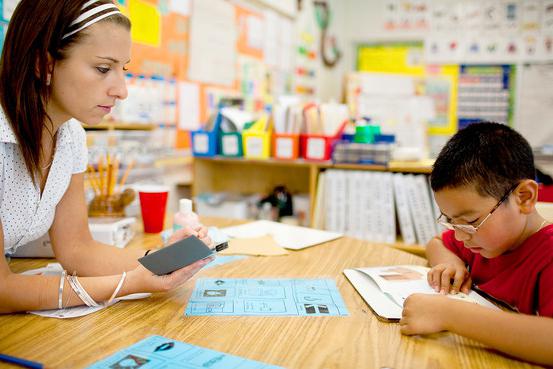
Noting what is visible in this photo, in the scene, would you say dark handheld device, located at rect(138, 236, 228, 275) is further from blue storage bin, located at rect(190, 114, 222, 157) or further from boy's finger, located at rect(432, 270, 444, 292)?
blue storage bin, located at rect(190, 114, 222, 157)

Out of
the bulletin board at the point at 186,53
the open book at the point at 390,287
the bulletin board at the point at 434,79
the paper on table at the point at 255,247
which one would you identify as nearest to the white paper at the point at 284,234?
the paper on table at the point at 255,247

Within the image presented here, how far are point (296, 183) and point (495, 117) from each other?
2.51 meters

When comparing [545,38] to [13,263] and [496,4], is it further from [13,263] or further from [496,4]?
[13,263]

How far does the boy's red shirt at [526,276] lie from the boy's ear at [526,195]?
0.05m

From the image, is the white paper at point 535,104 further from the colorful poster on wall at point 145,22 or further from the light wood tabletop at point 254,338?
the light wood tabletop at point 254,338

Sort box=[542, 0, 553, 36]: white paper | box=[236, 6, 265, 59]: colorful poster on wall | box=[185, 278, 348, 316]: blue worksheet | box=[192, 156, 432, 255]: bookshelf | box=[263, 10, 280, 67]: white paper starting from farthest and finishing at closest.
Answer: box=[542, 0, 553, 36]: white paper → box=[263, 10, 280, 67]: white paper → box=[236, 6, 265, 59]: colorful poster on wall → box=[192, 156, 432, 255]: bookshelf → box=[185, 278, 348, 316]: blue worksheet

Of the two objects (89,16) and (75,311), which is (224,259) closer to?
(75,311)

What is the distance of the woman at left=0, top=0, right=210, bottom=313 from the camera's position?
0.90 meters

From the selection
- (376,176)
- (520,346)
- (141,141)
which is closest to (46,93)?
(520,346)

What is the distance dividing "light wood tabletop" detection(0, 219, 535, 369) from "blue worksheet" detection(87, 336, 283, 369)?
19 mm

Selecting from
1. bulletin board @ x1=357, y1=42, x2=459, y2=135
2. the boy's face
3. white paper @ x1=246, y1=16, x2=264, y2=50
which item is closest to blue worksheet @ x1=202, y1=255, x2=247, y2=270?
the boy's face

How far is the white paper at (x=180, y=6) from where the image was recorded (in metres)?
2.50

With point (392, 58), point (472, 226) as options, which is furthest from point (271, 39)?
point (472, 226)

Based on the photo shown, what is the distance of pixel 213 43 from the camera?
287cm
